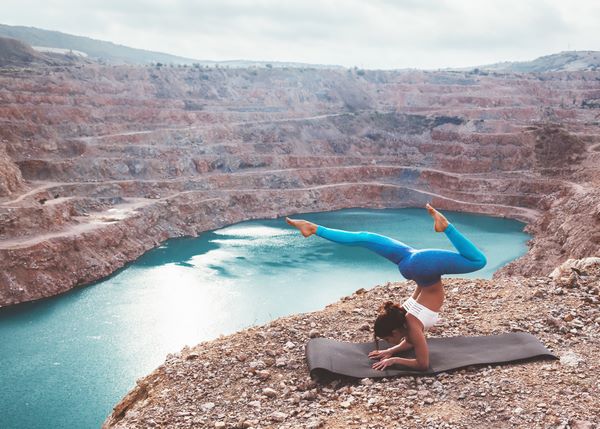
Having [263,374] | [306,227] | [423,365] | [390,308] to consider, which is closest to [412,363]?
[423,365]

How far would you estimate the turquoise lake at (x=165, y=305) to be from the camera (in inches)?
888

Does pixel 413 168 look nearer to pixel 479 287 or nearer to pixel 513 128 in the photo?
pixel 513 128

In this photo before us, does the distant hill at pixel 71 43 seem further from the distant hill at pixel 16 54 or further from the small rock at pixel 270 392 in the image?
the small rock at pixel 270 392

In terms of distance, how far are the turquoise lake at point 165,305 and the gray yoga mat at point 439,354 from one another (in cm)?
1492

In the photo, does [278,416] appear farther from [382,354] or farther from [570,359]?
[570,359]

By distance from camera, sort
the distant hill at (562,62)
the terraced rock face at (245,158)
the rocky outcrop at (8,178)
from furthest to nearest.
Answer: the distant hill at (562,62), the rocky outcrop at (8,178), the terraced rock face at (245,158)

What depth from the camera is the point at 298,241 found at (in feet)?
163

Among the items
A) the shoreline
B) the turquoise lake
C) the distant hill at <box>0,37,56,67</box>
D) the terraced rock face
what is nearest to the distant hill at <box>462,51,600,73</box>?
the terraced rock face

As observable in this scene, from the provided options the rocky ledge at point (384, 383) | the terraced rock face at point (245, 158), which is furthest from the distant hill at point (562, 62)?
the rocky ledge at point (384, 383)

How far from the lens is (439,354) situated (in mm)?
8062

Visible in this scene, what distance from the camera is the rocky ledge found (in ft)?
21.9

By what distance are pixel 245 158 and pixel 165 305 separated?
1385 inches

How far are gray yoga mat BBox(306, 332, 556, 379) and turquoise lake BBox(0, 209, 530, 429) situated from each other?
14.9 m

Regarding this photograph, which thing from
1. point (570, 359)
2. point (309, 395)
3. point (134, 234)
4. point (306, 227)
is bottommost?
point (134, 234)
